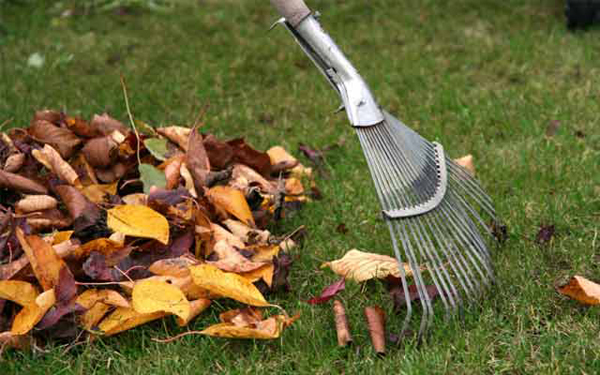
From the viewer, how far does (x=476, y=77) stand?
3.64 metres

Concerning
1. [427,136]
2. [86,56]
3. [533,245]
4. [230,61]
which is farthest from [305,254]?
[86,56]

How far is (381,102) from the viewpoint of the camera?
3451 mm

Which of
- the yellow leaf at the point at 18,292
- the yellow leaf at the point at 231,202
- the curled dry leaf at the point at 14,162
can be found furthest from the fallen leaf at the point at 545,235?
the curled dry leaf at the point at 14,162

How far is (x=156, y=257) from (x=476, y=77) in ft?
7.15

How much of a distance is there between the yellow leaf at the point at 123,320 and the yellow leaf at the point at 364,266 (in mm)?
500

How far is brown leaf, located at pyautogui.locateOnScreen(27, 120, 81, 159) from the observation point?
91.7 inches

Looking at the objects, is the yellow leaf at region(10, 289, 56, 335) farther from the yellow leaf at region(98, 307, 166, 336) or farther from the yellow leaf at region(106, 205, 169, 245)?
the yellow leaf at region(106, 205, 169, 245)

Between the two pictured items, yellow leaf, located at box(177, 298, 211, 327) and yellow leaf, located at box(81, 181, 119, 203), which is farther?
yellow leaf, located at box(81, 181, 119, 203)

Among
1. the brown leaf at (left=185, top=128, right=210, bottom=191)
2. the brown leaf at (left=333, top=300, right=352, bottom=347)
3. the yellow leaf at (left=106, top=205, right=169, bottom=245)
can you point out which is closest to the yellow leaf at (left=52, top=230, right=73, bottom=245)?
the yellow leaf at (left=106, top=205, right=169, bottom=245)

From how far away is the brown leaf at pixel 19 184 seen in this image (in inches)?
Result: 83.0

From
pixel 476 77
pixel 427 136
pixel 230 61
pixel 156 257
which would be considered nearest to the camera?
pixel 156 257

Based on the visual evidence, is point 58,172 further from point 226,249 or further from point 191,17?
point 191,17

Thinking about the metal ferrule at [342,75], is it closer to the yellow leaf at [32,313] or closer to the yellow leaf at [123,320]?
the yellow leaf at [123,320]

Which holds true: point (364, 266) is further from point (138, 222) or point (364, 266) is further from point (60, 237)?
point (60, 237)
